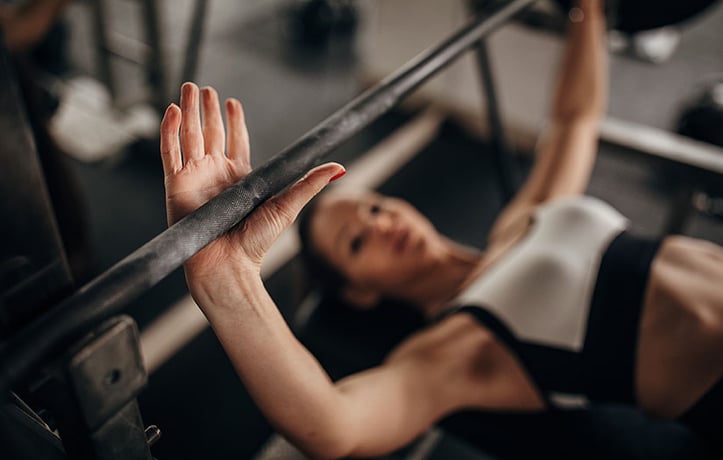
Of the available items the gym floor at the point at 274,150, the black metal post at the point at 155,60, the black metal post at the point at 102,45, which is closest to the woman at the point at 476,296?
the gym floor at the point at 274,150

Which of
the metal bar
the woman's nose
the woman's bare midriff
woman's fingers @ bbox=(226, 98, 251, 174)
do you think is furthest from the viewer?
the woman's nose

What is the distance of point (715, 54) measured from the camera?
9.48ft

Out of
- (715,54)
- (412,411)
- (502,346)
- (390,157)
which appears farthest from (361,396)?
(715,54)

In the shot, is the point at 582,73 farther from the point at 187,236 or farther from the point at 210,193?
the point at 187,236

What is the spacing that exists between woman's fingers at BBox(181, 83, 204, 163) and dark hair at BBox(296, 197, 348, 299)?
0.88 m

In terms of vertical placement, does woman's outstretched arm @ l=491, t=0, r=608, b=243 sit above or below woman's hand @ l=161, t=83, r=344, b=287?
below

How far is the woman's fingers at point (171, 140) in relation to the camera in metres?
0.62

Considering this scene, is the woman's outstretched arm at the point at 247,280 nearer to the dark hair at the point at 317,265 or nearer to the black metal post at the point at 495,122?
the dark hair at the point at 317,265

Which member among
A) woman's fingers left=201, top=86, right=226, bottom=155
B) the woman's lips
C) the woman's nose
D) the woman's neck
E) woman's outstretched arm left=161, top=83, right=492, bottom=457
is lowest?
the woman's neck

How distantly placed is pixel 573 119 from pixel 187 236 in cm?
132

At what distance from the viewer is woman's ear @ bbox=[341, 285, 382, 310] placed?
1.55m

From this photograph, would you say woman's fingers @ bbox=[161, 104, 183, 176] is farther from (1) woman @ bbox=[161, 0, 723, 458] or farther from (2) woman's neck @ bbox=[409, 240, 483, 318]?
(2) woman's neck @ bbox=[409, 240, 483, 318]

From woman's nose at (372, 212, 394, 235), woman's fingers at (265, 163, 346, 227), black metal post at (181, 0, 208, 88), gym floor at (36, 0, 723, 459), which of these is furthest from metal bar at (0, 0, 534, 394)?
black metal post at (181, 0, 208, 88)

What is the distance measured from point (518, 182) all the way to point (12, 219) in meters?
2.28
